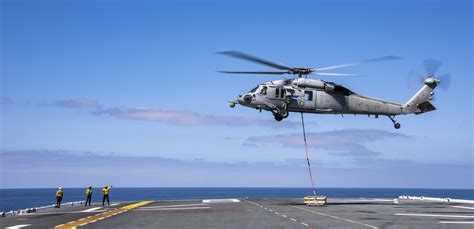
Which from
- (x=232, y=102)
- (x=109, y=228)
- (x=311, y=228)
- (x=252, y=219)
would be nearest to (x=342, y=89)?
(x=232, y=102)

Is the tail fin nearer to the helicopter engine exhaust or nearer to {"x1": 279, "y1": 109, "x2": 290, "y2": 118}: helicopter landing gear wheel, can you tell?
the helicopter engine exhaust

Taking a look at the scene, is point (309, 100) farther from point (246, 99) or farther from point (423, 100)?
point (423, 100)

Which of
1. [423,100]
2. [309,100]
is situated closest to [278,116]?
[309,100]

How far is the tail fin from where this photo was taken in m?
39.5

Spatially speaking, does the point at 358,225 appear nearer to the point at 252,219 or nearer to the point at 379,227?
the point at 379,227

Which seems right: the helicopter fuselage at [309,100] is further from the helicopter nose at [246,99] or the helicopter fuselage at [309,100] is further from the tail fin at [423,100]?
the tail fin at [423,100]

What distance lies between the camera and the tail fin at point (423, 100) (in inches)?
1554

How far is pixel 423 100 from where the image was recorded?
1567 inches

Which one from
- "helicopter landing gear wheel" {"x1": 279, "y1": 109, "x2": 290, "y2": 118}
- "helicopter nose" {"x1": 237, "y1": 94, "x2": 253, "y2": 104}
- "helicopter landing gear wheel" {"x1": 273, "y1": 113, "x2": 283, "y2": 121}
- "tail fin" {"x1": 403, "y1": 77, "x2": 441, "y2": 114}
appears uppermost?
"tail fin" {"x1": 403, "y1": 77, "x2": 441, "y2": 114}

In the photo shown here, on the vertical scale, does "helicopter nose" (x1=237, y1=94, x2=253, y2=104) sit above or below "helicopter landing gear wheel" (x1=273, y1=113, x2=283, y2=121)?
above

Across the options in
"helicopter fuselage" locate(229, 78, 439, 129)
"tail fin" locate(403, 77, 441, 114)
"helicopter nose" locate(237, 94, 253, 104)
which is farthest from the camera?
"tail fin" locate(403, 77, 441, 114)

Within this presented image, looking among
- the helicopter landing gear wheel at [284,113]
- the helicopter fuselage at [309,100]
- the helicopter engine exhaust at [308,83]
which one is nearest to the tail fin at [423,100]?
the helicopter fuselage at [309,100]

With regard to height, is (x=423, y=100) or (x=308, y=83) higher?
(x=308, y=83)

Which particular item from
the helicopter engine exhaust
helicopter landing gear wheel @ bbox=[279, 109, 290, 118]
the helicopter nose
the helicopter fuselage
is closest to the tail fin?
the helicopter fuselage
